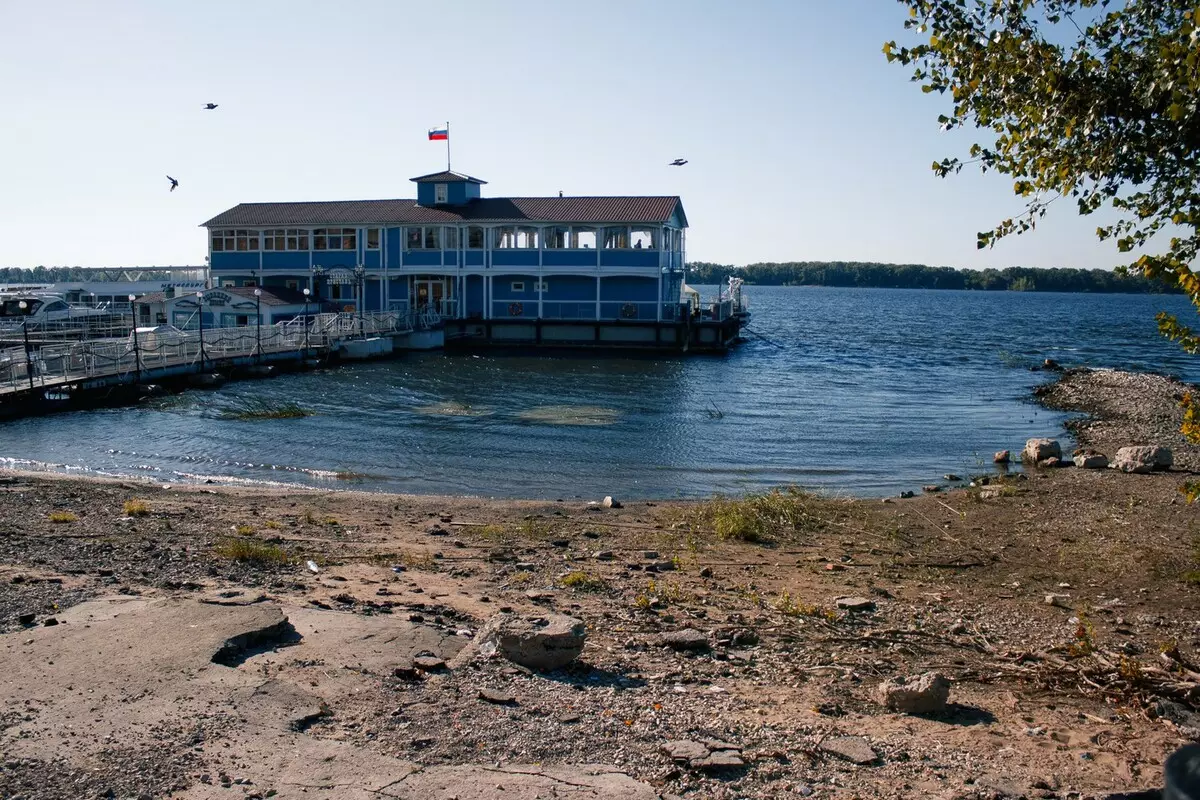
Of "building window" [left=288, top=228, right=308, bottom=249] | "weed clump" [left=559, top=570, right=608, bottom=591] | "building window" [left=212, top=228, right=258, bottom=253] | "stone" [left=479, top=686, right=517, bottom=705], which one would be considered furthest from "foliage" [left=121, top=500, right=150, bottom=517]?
"building window" [left=212, top=228, right=258, bottom=253]

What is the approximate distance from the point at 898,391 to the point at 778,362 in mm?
11924

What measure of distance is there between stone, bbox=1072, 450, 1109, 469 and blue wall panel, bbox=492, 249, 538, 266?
34178 millimetres

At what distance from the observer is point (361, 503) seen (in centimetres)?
1565

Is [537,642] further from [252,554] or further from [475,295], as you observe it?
[475,295]

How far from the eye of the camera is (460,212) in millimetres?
52125

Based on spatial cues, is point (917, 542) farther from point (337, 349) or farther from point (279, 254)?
point (279, 254)

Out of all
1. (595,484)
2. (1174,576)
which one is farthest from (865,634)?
(595,484)

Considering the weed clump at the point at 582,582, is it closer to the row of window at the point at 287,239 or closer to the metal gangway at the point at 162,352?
the metal gangway at the point at 162,352

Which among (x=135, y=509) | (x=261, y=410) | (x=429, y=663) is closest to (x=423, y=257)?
(x=261, y=410)

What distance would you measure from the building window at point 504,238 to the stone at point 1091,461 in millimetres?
35401

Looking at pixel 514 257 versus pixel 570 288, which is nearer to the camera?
pixel 570 288

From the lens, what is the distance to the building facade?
161 ft

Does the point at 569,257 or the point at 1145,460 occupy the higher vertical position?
the point at 569,257

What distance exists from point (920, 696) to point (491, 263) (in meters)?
45.6
